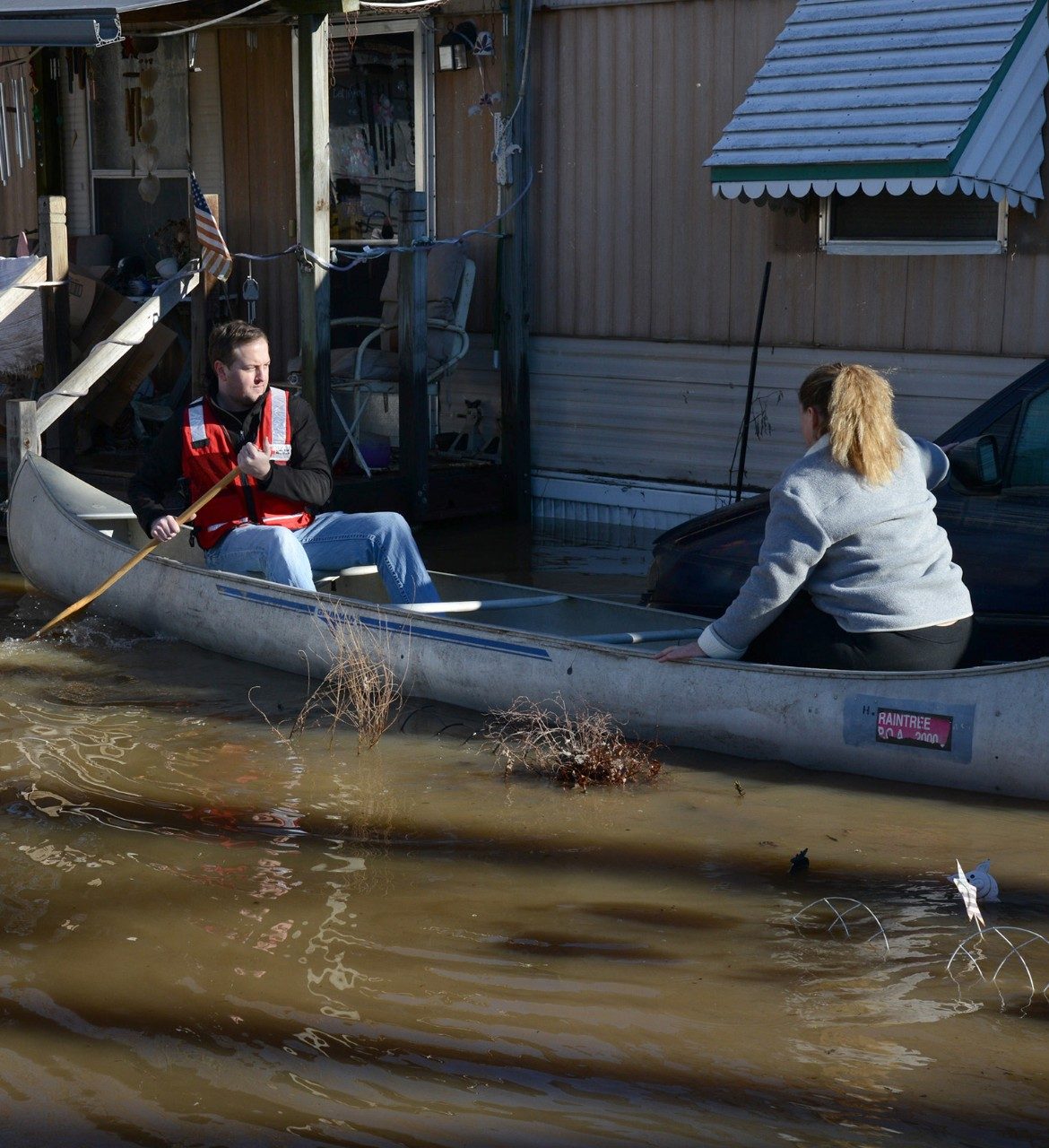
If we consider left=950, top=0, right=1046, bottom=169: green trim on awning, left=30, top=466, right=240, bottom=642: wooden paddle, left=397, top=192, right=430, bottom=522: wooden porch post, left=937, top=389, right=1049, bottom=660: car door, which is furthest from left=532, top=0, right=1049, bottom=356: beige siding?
left=30, top=466, right=240, bottom=642: wooden paddle

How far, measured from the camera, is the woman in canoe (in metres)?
5.62

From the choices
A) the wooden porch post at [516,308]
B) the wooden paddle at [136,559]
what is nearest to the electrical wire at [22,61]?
the wooden porch post at [516,308]

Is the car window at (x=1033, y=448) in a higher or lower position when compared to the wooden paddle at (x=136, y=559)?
higher

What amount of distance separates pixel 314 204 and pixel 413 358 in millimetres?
1225

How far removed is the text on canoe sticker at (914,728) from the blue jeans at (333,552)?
265 cm

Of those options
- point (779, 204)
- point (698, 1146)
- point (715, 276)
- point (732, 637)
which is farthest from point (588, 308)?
point (698, 1146)

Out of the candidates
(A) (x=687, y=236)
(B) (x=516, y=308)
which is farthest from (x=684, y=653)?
(B) (x=516, y=308)

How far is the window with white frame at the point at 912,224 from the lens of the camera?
32.1 ft

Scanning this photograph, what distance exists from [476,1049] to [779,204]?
760 cm

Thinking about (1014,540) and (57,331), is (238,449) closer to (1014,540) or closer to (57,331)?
(1014,540)

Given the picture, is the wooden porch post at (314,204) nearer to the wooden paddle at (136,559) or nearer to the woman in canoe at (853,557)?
the wooden paddle at (136,559)

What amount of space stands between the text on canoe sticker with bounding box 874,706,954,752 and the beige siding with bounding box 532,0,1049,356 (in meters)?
4.56

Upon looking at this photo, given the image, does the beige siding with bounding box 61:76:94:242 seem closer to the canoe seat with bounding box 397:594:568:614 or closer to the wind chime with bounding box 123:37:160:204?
the wind chime with bounding box 123:37:160:204

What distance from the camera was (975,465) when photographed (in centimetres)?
626
